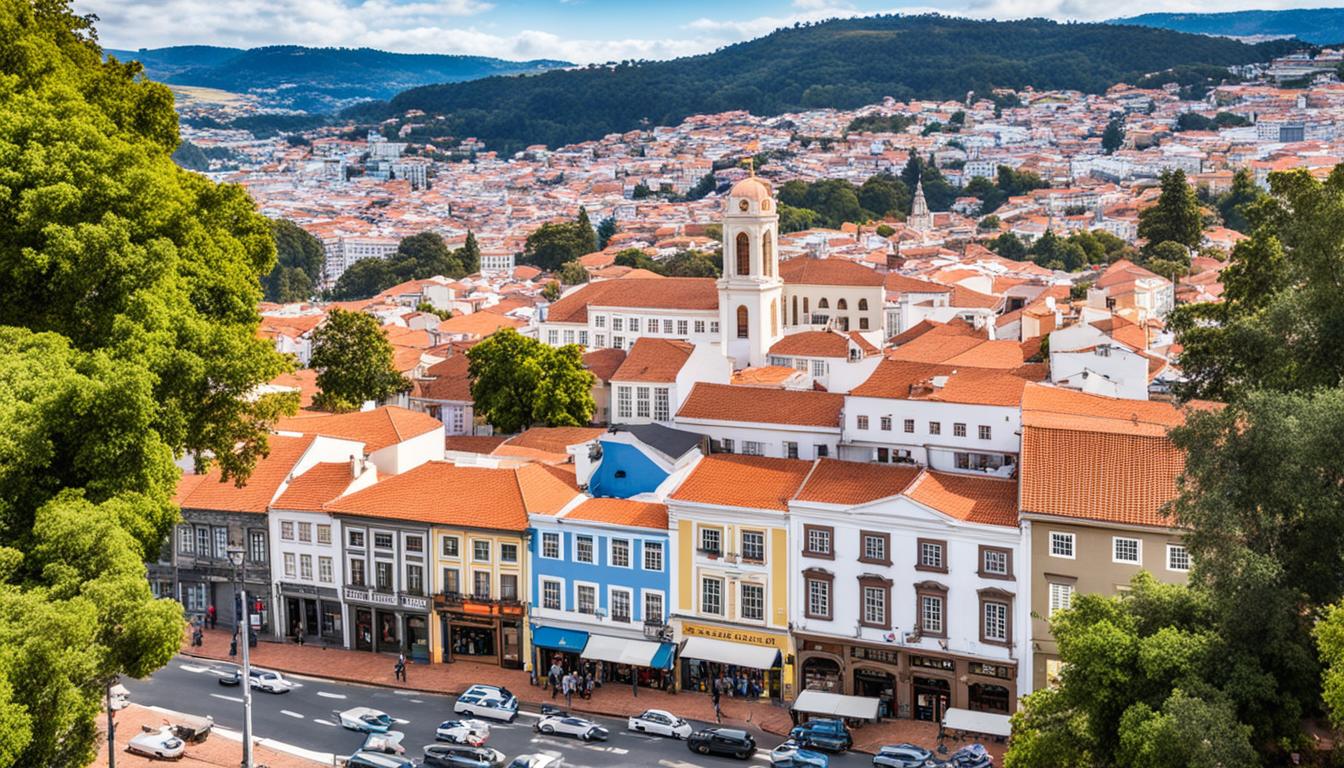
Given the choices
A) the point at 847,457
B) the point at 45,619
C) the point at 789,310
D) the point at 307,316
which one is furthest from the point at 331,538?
the point at 307,316

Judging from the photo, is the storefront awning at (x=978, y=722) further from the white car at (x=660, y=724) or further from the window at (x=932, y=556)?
the white car at (x=660, y=724)

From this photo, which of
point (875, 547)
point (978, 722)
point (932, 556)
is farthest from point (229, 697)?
point (978, 722)

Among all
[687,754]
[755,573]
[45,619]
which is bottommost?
[687,754]

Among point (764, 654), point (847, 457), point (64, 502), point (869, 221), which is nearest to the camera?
point (64, 502)

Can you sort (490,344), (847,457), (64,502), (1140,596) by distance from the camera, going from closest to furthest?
(64,502), (1140,596), (847,457), (490,344)

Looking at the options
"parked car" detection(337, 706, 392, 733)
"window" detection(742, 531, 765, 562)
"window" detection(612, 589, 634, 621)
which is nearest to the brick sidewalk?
"window" detection(612, 589, 634, 621)

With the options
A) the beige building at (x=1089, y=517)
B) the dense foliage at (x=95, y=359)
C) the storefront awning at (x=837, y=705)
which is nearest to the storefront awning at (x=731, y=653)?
the storefront awning at (x=837, y=705)

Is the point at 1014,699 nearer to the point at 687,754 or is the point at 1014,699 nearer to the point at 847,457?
the point at 687,754
